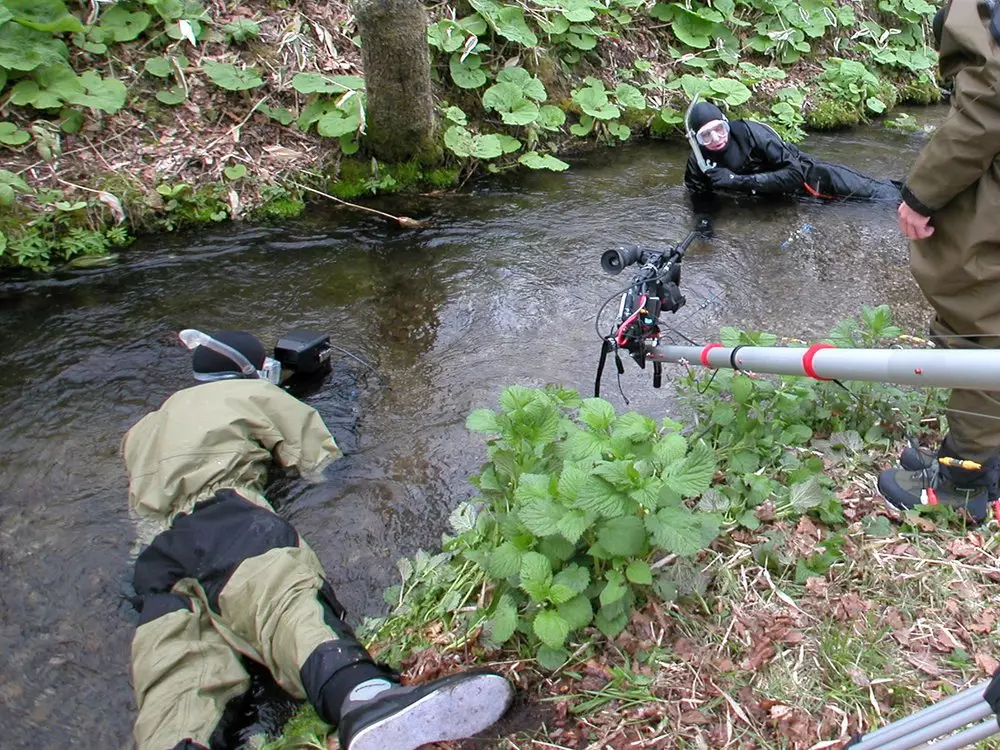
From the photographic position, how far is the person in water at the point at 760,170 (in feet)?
23.2

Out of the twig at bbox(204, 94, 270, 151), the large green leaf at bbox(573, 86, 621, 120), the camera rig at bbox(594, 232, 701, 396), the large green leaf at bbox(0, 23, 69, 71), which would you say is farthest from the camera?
the large green leaf at bbox(573, 86, 621, 120)

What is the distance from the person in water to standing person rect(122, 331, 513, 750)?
4857mm

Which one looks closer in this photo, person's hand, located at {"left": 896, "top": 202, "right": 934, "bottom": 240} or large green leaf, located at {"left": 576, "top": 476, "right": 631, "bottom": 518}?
large green leaf, located at {"left": 576, "top": 476, "right": 631, "bottom": 518}

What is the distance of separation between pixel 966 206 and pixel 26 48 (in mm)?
7450

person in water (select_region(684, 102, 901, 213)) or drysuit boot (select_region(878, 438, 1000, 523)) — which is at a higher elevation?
person in water (select_region(684, 102, 901, 213))

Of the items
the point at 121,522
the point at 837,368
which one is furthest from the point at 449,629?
the point at 121,522

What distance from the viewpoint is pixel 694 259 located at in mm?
6512

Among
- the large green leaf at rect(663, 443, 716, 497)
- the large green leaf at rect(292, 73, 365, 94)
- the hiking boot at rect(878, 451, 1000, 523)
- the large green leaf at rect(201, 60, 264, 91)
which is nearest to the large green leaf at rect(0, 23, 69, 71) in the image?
the large green leaf at rect(201, 60, 264, 91)

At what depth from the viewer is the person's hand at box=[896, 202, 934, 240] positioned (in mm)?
2758

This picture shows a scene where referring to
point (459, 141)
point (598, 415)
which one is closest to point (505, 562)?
point (598, 415)

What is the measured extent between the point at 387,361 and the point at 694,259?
2.98 meters

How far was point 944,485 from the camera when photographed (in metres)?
3.08

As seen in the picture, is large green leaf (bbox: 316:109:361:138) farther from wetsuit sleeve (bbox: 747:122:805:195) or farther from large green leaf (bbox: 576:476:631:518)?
large green leaf (bbox: 576:476:631:518)

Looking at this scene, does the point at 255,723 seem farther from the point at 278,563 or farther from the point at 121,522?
the point at 121,522
